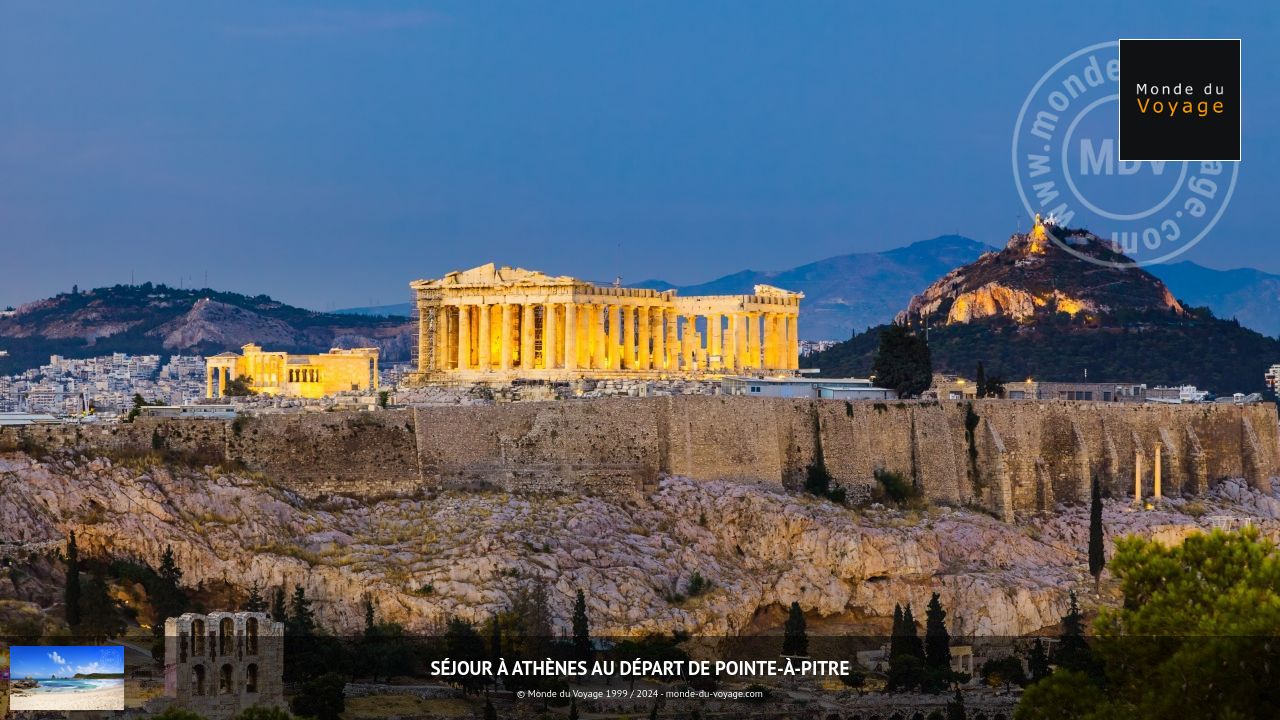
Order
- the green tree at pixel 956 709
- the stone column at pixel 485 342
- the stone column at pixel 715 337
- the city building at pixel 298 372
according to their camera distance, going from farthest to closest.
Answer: the stone column at pixel 715 337 → the city building at pixel 298 372 → the stone column at pixel 485 342 → the green tree at pixel 956 709

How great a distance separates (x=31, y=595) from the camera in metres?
52.6

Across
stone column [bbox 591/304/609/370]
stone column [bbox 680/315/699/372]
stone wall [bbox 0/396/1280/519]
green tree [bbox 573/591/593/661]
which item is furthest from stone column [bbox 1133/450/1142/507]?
green tree [bbox 573/591/593/661]

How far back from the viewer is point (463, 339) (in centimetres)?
7731

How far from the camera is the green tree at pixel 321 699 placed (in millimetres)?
48438

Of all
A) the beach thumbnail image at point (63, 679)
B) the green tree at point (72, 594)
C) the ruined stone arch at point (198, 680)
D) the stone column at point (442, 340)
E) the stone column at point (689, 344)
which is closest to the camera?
the beach thumbnail image at point (63, 679)

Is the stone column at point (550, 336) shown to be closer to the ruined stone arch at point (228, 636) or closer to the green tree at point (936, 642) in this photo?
the green tree at point (936, 642)

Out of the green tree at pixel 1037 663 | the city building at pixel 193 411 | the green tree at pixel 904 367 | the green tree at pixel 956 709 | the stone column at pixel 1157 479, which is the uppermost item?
the green tree at pixel 904 367

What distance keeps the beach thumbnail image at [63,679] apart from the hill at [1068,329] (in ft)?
209

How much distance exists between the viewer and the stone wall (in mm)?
60406

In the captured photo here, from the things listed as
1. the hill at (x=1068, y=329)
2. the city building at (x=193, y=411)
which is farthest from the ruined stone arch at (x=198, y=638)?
the hill at (x=1068, y=329)

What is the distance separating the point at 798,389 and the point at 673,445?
8082 millimetres

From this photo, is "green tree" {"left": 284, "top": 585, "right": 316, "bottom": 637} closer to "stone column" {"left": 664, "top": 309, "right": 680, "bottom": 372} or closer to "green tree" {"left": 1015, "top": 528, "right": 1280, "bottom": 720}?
"green tree" {"left": 1015, "top": 528, "right": 1280, "bottom": 720}

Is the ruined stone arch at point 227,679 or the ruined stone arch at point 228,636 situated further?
the ruined stone arch at point 228,636

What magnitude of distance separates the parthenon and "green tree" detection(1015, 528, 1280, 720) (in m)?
36.0
